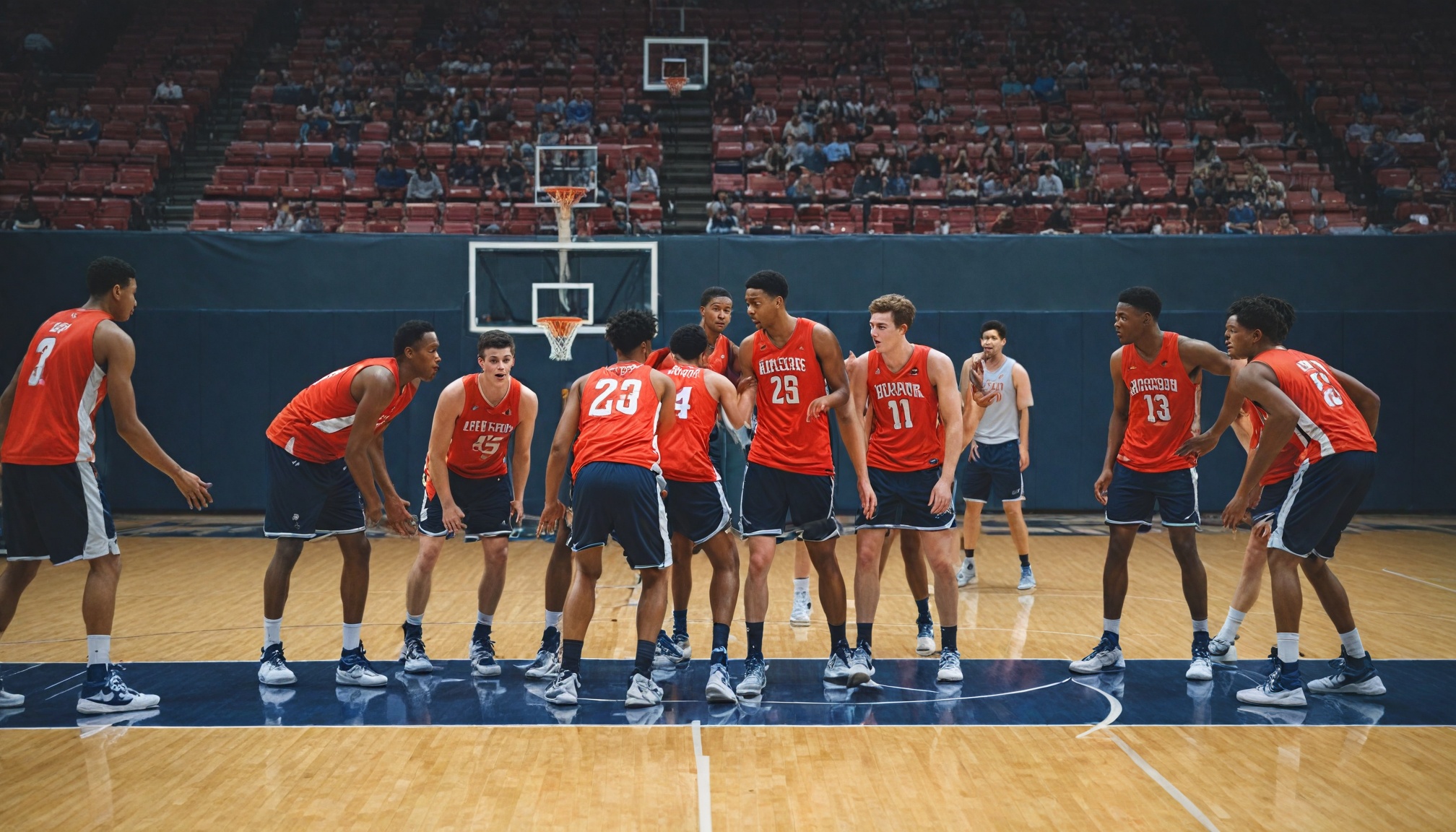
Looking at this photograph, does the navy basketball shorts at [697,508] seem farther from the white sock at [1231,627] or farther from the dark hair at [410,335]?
the white sock at [1231,627]

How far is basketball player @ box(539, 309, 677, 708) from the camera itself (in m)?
5.48

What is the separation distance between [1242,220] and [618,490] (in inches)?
456

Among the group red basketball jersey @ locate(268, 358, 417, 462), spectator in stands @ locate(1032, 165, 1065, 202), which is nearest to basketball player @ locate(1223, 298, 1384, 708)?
red basketball jersey @ locate(268, 358, 417, 462)

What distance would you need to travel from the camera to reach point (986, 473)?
929 cm

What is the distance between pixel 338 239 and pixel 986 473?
8.51 metres

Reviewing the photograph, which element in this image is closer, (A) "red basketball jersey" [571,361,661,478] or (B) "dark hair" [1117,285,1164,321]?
(A) "red basketball jersey" [571,361,661,478]

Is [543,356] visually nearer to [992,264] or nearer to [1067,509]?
[992,264]

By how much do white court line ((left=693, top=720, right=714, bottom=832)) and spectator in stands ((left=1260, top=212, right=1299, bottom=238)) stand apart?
11.4m

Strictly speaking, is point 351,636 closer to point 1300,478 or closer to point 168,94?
point 1300,478

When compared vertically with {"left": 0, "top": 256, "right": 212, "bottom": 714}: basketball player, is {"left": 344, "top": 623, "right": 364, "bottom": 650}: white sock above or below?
below

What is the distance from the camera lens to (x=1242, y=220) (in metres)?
14.2

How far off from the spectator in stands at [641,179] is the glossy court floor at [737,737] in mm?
8483

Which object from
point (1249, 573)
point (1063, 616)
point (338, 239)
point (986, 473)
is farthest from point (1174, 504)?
point (338, 239)

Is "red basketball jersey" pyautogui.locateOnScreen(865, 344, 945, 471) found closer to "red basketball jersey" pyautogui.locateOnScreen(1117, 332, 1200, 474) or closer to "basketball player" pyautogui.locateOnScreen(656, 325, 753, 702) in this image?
"basketball player" pyautogui.locateOnScreen(656, 325, 753, 702)
